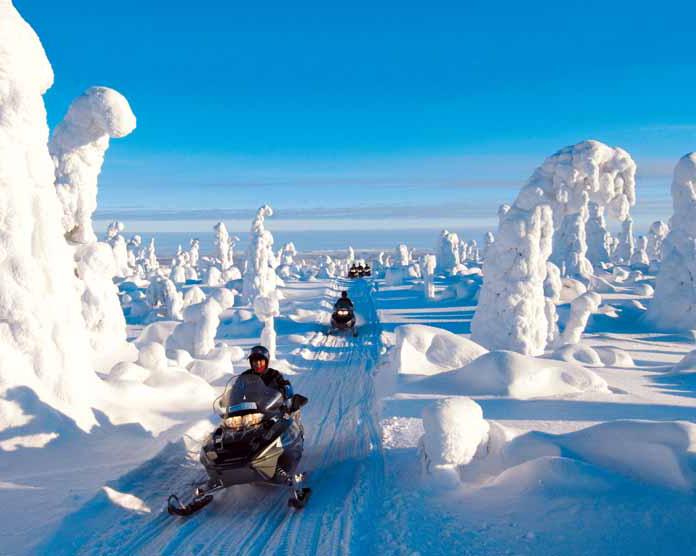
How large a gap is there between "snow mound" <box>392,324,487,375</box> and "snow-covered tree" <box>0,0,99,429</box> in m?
7.58

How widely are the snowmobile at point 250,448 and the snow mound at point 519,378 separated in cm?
624

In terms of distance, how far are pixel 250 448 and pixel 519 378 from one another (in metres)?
7.37

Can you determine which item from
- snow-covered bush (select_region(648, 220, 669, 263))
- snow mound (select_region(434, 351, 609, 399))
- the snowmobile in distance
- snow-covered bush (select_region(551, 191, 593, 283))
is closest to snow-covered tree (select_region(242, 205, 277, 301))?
the snowmobile in distance

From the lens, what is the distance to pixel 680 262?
25.5 meters

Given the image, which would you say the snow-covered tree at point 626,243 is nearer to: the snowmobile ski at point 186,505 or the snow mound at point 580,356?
the snow mound at point 580,356

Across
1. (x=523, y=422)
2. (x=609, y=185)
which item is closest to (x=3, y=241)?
(x=523, y=422)

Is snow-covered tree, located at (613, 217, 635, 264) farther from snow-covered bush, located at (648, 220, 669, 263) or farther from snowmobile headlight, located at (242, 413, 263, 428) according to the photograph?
snowmobile headlight, located at (242, 413, 263, 428)

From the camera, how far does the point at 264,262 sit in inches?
1448

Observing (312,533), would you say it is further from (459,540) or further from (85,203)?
(85,203)

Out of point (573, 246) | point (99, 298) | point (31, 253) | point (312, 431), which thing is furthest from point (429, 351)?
point (573, 246)

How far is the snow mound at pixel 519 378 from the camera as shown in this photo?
1112cm

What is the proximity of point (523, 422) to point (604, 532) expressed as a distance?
4.98 meters

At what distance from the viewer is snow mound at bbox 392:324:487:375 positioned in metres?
13.3

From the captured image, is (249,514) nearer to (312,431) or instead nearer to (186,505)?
(186,505)
